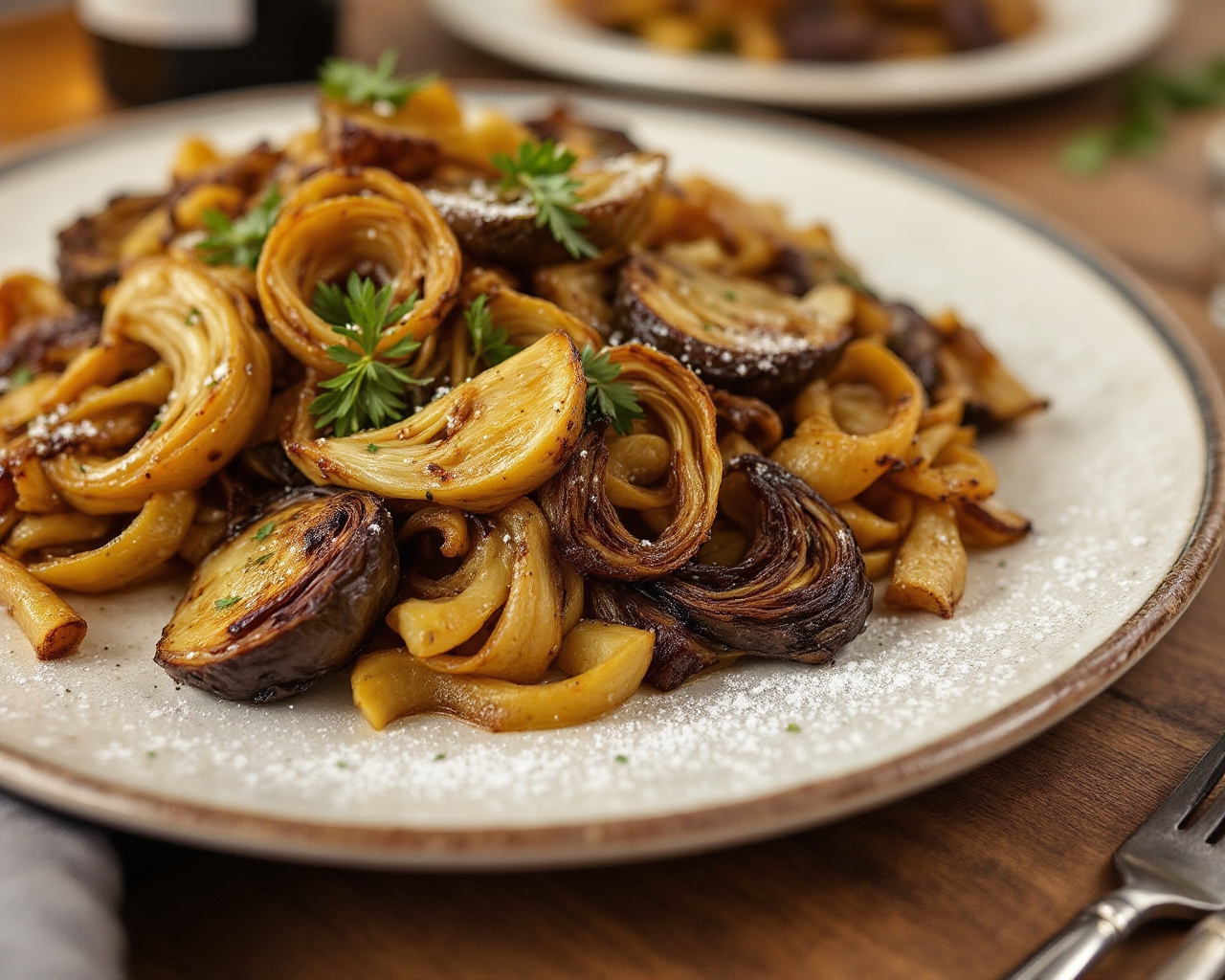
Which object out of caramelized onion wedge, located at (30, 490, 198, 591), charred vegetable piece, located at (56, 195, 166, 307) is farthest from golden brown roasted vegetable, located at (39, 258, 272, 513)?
charred vegetable piece, located at (56, 195, 166, 307)

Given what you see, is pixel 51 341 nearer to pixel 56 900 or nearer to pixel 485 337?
pixel 485 337

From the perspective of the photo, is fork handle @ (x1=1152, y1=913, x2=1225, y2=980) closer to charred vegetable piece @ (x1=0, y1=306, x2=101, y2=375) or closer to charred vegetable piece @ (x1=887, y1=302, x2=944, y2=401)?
charred vegetable piece @ (x1=887, y1=302, x2=944, y2=401)

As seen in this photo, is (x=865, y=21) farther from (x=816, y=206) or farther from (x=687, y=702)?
(x=687, y=702)

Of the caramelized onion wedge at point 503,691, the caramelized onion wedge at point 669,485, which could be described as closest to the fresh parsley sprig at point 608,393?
the caramelized onion wedge at point 669,485

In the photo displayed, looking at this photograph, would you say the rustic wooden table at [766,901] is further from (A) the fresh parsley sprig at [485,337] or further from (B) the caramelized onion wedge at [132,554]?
(A) the fresh parsley sprig at [485,337]

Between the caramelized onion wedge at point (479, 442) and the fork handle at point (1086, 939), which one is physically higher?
the caramelized onion wedge at point (479, 442)

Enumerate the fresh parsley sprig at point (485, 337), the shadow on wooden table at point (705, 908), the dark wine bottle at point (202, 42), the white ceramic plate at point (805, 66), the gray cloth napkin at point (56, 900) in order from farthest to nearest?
the white ceramic plate at point (805, 66)
the dark wine bottle at point (202, 42)
the fresh parsley sprig at point (485, 337)
the shadow on wooden table at point (705, 908)
the gray cloth napkin at point (56, 900)
